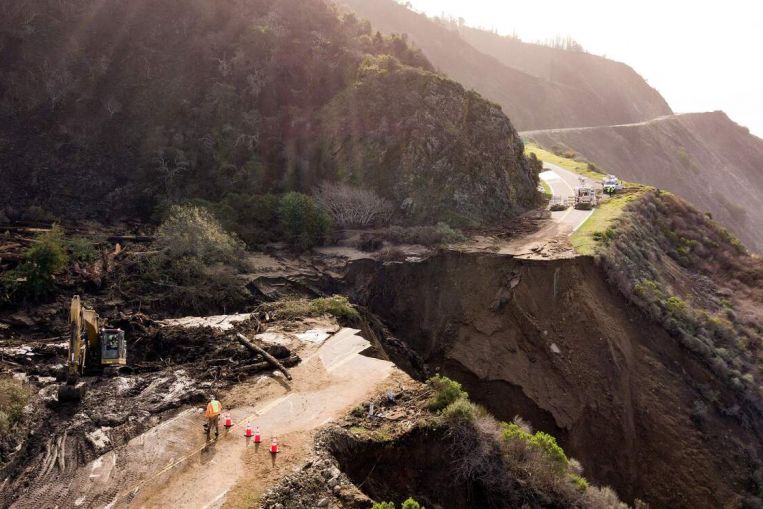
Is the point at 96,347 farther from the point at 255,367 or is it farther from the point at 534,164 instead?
the point at 534,164

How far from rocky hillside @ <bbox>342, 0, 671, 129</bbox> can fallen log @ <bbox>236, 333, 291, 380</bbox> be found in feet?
229

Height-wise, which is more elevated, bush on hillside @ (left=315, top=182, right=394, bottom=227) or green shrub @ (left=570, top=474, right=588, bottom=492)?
bush on hillside @ (left=315, top=182, right=394, bottom=227)

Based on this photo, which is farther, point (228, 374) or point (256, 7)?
point (256, 7)

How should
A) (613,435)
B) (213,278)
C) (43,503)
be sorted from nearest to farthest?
(43,503)
(613,435)
(213,278)

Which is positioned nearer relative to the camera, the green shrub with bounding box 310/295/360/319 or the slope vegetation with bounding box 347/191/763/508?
the slope vegetation with bounding box 347/191/763/508

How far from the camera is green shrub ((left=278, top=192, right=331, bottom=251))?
25.9 metres

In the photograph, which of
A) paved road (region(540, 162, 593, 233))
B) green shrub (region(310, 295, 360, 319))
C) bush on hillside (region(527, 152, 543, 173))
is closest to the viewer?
green shrub (region(310, 295, 360, 319))

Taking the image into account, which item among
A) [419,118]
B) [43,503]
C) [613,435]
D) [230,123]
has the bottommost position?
[613,435]

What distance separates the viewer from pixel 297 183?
102ft

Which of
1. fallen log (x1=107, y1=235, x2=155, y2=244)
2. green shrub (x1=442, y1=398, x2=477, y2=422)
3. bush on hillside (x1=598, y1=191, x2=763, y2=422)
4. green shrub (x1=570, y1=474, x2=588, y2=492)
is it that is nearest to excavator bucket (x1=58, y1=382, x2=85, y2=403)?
green shrub (x1=442, y1=398, x2=477, y2=422)

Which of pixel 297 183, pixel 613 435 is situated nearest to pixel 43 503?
pixel 613 435

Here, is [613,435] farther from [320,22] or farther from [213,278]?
[320,22]

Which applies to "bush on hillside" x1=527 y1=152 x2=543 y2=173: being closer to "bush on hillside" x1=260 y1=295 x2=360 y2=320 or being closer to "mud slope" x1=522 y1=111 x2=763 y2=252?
"bush on hillside" x1=260 y1=295 x2=360 y2=320

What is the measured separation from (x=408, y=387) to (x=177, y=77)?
29.3 m
